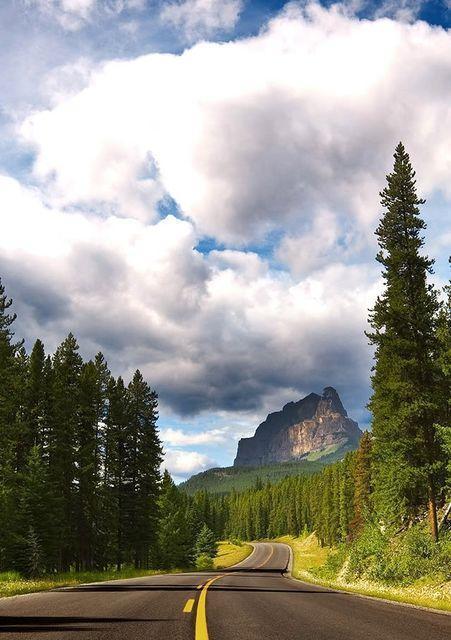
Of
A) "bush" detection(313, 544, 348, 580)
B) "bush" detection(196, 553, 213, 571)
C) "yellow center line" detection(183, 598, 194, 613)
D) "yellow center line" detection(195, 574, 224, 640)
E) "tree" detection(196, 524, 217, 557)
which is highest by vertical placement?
"yellow center line" detection(195, 574, 224, 640)

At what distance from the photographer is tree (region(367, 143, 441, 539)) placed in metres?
25.7

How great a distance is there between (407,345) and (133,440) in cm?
2757

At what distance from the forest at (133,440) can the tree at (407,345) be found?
59 millimetres

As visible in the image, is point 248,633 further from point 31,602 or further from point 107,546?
point 107,546

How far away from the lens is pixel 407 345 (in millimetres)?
26031

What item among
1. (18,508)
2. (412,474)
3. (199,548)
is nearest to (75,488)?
(18,508)

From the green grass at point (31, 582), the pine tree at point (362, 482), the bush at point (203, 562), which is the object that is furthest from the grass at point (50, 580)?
the bush at point (203, 562)

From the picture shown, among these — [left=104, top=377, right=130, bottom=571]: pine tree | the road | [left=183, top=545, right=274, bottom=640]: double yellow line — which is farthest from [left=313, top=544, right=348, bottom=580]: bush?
the road

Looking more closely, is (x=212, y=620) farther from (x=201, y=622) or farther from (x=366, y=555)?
(x=366, y=555)

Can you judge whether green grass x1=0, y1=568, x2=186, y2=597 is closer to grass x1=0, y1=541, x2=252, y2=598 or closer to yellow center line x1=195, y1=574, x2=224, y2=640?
grass x1=0, y1=541, x2=252, y2=598

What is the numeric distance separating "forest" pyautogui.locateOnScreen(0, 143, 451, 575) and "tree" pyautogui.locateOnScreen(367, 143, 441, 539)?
0.06 meters

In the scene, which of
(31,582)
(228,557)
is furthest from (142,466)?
(228,557)

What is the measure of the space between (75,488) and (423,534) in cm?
2420

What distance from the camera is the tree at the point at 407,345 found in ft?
84.4
